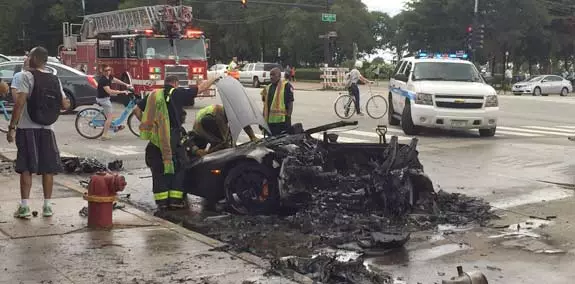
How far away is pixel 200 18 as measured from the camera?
7538 centimetres

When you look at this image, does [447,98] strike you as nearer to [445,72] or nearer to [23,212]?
[445,72]

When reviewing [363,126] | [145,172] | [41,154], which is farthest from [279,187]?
[363,126]

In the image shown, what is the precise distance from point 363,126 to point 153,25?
9444mm

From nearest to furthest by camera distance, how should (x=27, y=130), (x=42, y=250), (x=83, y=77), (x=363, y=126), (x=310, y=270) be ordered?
(x=310, y=270) → (x=42, y=250) → (x=27, y=130) → (x=363, y=126) → (x=83, y=77)

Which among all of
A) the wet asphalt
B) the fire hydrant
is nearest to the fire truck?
the wet asphalt

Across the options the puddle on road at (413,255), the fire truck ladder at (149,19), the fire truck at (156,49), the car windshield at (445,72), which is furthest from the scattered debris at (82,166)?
the fire truck ladder at (149,19)

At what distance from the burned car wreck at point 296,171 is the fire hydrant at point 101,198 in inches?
53.9

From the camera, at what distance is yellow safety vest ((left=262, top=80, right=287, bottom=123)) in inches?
423

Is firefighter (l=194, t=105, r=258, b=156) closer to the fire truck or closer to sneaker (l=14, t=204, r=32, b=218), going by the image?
sneaker (l=14, t=204, r=32, b=218)

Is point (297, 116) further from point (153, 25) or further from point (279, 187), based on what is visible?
point (279, 187)

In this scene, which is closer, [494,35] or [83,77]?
[83,77]

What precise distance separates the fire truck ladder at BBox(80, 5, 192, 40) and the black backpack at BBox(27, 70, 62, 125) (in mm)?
17284

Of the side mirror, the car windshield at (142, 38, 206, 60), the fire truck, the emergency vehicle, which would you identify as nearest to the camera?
the emergency vehicle

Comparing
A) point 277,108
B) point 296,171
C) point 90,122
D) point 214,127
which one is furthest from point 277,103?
point 90,122
